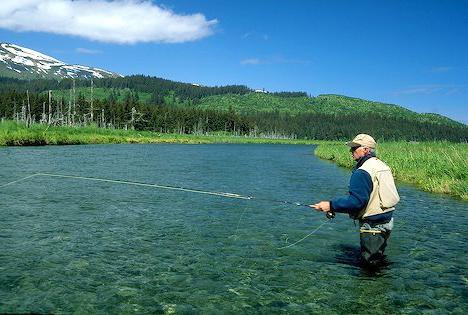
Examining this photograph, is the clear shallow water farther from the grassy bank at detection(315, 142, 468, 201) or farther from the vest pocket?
the grassy bank at detection(315, 142, 468, 201)

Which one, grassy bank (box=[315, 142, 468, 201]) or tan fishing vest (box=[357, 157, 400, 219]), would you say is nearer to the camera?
tan fishing vest (box=[357, 157, 400, 219])

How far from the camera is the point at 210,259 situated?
10.1 m

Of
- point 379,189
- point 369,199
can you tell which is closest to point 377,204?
point 369,199

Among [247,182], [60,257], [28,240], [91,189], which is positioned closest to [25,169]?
[91,189]

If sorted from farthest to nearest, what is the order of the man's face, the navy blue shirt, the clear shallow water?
the man's face < the navy blue shirt < the clear shallow water

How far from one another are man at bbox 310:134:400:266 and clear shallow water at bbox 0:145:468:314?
98cm

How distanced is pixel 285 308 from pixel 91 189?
15.8 m

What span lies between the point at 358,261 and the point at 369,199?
2.21 m

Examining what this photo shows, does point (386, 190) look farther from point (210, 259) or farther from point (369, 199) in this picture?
point (210, 259)

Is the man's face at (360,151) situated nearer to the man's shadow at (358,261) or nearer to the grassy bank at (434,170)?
the man's shadow at (358,261)

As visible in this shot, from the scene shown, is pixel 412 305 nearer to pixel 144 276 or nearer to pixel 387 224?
pixel 387 224

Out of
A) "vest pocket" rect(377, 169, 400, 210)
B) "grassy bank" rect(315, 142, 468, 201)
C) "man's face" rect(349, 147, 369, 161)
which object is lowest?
"grassy bank" rect(315, 142, 468, 201)

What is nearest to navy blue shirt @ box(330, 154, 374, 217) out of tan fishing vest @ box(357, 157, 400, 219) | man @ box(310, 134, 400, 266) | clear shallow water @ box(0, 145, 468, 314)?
man @ box(310, 134, 400, 266)

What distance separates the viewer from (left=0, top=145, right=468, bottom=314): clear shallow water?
761cm
